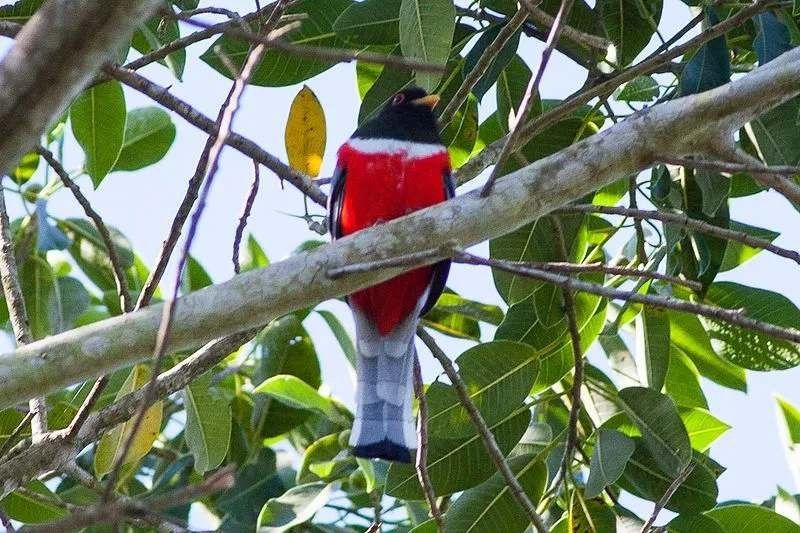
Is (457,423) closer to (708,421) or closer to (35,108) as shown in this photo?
(708,421)

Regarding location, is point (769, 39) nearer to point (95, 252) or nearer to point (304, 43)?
point (304, 43)

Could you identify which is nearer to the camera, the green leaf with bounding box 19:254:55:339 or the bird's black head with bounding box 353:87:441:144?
the bird's black head with bounding box 353:87:441:144

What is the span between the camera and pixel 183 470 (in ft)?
15.8

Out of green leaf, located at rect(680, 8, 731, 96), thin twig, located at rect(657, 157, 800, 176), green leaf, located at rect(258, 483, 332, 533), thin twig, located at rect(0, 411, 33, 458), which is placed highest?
green leaf, located at rect(680, 8, 731, 96)

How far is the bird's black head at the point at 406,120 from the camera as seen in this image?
13.4 feet

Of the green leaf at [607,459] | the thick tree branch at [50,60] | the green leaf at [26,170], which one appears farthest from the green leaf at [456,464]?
the thick tree branch at [50,60]

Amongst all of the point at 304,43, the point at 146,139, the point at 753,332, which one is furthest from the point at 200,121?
the point at 753,332

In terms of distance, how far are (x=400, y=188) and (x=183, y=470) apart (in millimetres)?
1548

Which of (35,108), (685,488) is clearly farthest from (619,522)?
(35,108)

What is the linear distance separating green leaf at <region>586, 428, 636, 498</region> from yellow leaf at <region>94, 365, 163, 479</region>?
1218mm

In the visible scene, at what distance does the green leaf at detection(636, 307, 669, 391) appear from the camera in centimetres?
391

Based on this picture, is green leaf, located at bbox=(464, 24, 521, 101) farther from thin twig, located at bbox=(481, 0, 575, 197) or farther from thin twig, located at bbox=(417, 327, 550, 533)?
thin twig, located at bbox=(481, 0, 575, 197)

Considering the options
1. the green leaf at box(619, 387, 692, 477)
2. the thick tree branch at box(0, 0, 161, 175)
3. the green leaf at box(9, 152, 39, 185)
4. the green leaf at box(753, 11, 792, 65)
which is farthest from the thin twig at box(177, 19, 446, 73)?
the green leaf at box(9, 152, 39, 185)

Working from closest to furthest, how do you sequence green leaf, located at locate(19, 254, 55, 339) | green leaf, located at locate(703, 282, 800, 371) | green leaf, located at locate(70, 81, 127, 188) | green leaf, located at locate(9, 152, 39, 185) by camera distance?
green leaf, located at locate(703, 282, 800, 371) < green leaf, located at locate(70, 81, 127, 188) < green leaf, located at locate(19, 254, 55, 339) < green leaf, located at locate(9, 152, 39, 185)
